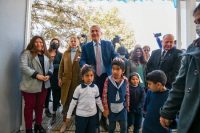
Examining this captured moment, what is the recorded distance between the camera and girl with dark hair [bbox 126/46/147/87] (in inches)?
174

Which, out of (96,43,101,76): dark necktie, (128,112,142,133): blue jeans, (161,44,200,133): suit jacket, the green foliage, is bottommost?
(128,112,142,133): blue jeans

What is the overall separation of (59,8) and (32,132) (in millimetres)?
6244

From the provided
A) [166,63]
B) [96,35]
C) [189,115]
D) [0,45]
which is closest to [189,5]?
[166,63]

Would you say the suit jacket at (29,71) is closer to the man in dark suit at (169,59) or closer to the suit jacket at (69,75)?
the suit jacket at (69,75)

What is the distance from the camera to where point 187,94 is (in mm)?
1494

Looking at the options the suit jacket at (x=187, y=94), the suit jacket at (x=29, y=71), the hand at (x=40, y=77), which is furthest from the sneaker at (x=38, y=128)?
the suit jacket at (x=187, y=94)

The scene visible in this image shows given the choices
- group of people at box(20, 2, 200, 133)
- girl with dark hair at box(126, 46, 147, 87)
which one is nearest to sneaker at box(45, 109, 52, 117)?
group of people at box(20, 2, 200, 133)

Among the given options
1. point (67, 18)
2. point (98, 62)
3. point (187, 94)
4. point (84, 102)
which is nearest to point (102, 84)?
point (98, 62)

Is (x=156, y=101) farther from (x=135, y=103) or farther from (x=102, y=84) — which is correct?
(x=102, y=84)

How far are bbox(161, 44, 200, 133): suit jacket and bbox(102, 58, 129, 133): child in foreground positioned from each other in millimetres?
1633

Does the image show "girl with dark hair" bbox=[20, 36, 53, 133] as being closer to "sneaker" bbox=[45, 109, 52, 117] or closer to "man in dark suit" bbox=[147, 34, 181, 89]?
"sneaker" bbox=[45, 109, 52, 117]

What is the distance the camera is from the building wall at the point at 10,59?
133 inches

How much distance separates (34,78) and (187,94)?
2.55 meters

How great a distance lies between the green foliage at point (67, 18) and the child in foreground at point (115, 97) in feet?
19.3
